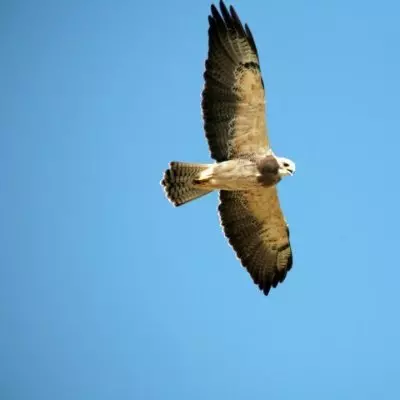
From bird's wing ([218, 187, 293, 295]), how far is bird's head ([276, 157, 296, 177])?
92 cm

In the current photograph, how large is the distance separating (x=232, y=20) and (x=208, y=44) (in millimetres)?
546

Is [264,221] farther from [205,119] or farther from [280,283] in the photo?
[205,119]

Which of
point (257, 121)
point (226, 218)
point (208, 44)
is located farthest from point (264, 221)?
point (208, 44)

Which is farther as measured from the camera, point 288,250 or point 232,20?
point 288,250

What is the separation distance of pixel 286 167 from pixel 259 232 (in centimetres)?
199

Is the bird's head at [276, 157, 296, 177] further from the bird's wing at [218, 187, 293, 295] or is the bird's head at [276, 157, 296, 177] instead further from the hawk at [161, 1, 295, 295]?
the bird's wing at [218, 187, 293, 295]

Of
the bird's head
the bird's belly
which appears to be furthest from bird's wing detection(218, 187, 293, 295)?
the bird's head

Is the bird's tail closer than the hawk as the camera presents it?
No

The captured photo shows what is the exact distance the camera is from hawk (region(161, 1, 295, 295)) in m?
14.4

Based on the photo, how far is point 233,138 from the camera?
1482 cm

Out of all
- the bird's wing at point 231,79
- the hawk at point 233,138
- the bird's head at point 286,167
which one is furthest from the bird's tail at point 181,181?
the bird's head at point 286,167

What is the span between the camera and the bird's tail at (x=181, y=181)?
48.2ft

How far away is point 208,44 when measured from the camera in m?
14.4

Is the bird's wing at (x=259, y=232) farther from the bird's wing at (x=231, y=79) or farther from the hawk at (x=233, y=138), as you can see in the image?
the bird's wing at (x=231, y=79)
